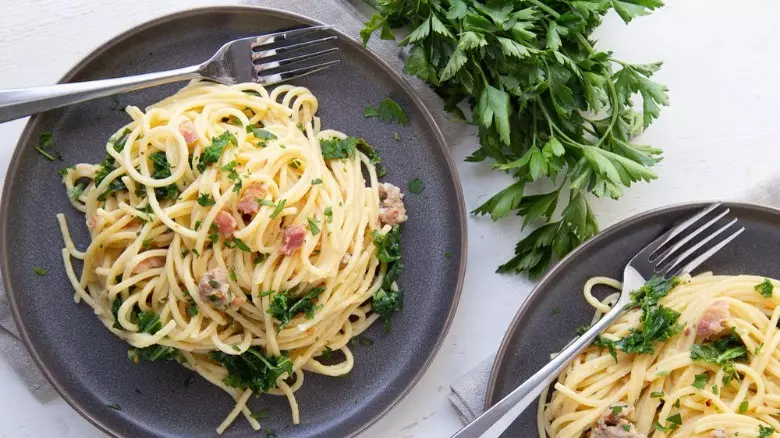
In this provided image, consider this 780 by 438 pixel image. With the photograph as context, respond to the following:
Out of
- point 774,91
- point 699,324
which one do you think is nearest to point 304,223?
point 699,324

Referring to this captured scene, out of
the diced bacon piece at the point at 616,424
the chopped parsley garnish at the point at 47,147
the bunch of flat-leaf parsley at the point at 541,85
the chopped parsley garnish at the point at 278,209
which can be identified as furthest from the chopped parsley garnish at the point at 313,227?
the diced bacon piece at the point at 616,424

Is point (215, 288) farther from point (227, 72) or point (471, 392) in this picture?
point (471, 392)

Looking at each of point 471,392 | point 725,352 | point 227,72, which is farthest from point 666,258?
point 227,72

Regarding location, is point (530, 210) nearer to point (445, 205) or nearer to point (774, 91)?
point (445, 205)

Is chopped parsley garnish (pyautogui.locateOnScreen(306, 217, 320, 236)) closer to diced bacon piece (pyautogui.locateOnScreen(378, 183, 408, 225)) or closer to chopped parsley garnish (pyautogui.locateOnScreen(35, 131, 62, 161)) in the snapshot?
diced bacon piece (pyautogui.locateOnScreen(378, 183, 408, 225))

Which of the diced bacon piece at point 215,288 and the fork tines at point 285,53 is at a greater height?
the fork tines at point 285,53

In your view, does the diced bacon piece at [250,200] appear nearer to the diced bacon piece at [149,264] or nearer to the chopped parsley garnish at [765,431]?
the diced bacon piece at [149,264]

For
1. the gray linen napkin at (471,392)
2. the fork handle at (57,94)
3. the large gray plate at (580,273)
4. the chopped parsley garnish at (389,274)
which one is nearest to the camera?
the fork handle at (57,94)
